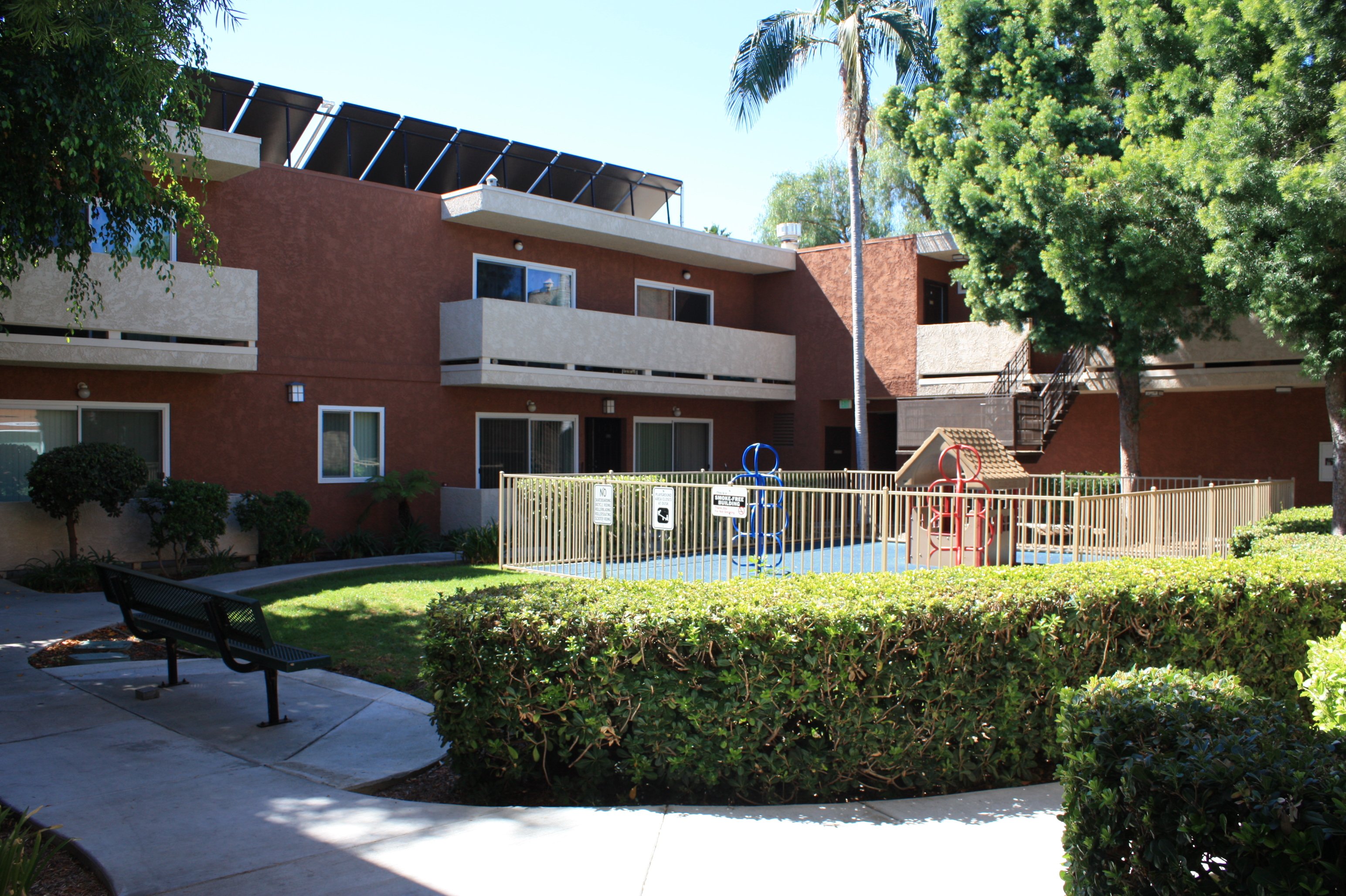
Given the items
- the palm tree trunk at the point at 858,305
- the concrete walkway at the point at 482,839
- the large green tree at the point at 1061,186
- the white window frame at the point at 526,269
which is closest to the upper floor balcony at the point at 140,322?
the white window frame at the point at 526,269

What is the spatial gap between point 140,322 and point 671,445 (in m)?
12.2

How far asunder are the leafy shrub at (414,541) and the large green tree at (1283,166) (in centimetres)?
1352

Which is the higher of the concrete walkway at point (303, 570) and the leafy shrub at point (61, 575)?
the leafy shrub at point (61, 575)

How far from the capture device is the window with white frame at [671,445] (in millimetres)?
22375

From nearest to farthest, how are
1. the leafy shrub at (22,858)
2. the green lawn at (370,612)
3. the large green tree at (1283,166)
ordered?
1. the leafy shrub at (22,858)
2. the green lawn at (370,612)
3. the large green tree at (1283,166)

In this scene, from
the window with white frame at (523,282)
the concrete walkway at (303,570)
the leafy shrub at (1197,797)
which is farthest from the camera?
the window with white frame at (523,282)

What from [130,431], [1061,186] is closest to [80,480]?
[130,431]

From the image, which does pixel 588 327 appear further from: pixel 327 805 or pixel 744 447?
pixel 327 805

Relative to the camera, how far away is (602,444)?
21484mm

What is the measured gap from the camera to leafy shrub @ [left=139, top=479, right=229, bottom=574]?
13.6 m

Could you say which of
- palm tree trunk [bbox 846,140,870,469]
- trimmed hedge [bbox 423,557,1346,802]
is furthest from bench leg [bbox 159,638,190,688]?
palm tree trunk [bbox 846,140,870,469]

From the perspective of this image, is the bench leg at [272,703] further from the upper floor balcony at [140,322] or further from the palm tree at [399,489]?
the palm tree at [399,489]

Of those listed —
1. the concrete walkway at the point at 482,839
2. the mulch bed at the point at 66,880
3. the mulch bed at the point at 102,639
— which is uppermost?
the mulch bed at the point at 102,639

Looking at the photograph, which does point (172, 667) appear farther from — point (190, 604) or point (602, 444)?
point (602, 444)
